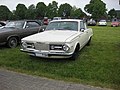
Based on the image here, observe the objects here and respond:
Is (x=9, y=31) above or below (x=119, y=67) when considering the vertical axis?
above

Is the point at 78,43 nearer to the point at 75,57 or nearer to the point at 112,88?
the point at 75,57

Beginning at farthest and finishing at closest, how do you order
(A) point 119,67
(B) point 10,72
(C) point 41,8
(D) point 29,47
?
1. (C) point 41,8
2. (D) point 29,47
3. (A) point 119,67
4. (B) point 10,72

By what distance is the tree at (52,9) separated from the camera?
71.5m

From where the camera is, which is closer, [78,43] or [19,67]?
[19,67]

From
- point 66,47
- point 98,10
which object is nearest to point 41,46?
point 66,47

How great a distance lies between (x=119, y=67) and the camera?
258 inches

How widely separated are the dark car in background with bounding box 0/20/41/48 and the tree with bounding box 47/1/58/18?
60.1 metres

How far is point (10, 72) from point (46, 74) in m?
1.09

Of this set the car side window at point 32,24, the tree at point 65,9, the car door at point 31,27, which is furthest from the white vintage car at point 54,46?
the tree at point 65,9

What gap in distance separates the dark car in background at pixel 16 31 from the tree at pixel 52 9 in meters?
60.1

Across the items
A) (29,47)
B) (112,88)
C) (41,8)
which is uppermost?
(41,8)

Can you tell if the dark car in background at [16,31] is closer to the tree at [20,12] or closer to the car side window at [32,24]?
the car side window at [32,24]

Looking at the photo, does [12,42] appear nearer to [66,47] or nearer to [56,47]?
[56,47]

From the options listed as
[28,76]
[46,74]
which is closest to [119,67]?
[46,74]
